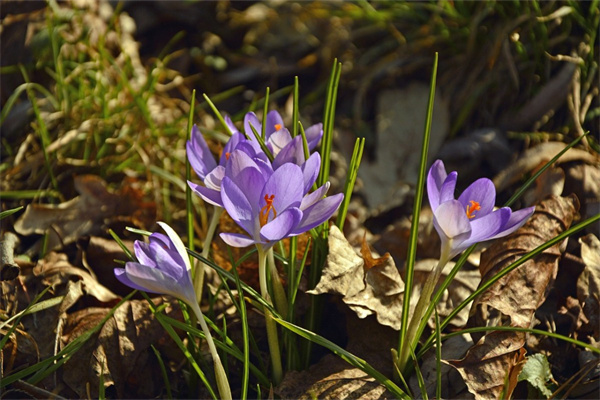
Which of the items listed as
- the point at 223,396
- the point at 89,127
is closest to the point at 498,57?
the point at 89,127

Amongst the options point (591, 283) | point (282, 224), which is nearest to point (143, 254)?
point (282, 224)

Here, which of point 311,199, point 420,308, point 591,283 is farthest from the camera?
point 591,283

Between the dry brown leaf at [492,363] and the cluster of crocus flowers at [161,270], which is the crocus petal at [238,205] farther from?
the dry brown leaf at [492,363]

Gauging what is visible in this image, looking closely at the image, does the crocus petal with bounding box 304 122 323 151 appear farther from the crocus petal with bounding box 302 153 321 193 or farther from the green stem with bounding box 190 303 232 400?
the green stem with bounding box 190 303 232 400

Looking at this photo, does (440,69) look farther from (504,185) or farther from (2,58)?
(2,58)

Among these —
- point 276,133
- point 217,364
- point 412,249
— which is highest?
point 276,133

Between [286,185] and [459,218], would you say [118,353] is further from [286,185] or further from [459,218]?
[459,218]
